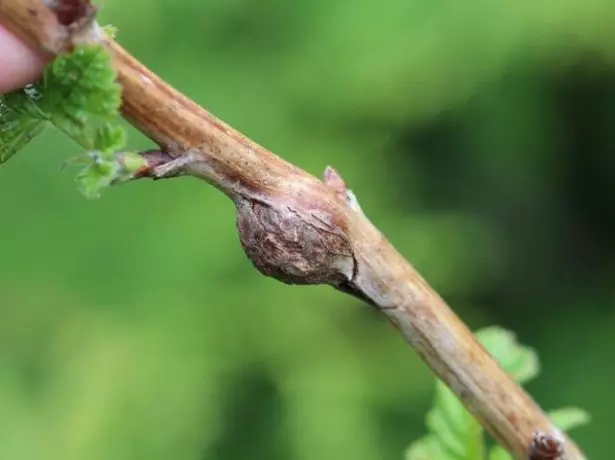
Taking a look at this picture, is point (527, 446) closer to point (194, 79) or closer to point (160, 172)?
point (160, 172)

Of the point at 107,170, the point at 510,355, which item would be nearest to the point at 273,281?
the point at 510,355

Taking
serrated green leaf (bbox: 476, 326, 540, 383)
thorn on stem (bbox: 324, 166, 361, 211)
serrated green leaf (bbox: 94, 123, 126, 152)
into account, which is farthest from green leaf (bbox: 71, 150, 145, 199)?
serrated green leaf (bbox: 476, 326, 540, 383)

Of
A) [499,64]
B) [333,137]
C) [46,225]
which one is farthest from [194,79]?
[499,64]

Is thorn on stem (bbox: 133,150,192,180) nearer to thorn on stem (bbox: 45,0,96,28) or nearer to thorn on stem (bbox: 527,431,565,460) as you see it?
thorn on stem (bbox: 45,0,96,28)

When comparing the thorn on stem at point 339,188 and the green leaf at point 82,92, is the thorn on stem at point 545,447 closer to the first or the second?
Answer: the thorn on stem at point 339,188

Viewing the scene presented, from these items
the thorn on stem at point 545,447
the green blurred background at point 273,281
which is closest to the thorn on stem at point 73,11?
the thorn on stem at point 545,447

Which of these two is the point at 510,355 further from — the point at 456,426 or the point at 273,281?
the point at 273,281
